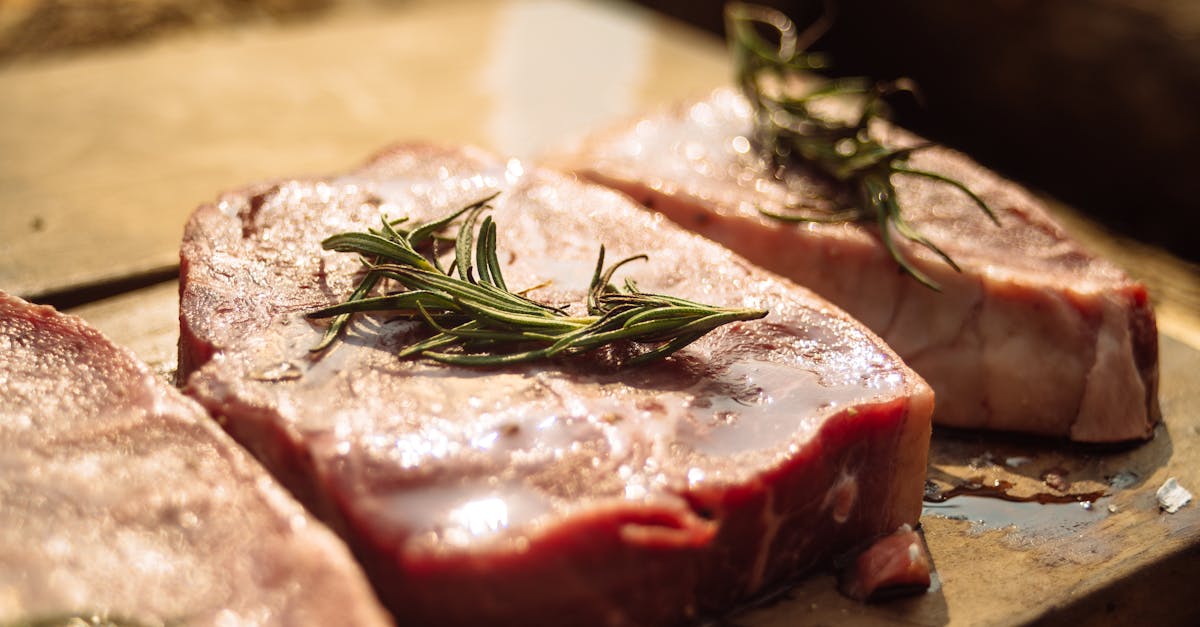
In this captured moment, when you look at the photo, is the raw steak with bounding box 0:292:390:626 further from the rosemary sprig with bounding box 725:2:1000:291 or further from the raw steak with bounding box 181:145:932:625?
the rosemary sprig with bounding box 725:2:1000:291

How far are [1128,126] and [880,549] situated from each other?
235 inches

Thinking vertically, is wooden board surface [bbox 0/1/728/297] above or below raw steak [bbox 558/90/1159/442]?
below

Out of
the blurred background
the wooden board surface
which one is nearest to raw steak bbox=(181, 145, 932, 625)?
the wooden board surface

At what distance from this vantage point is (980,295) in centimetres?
348

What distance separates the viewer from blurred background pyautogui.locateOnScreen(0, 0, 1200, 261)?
6.52 m

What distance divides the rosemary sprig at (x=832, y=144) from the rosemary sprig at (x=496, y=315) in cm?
93

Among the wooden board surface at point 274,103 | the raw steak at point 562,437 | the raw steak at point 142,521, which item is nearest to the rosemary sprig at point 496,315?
the raw steak at point 562,437

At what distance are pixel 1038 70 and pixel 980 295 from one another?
5.41 metres

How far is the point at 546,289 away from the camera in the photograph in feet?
9.92

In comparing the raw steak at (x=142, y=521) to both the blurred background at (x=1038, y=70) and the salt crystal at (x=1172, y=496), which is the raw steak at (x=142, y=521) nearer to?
the salt crystal at (x=1172, y=496)

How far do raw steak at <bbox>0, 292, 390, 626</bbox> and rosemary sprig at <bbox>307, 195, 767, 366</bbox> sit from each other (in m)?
0.43

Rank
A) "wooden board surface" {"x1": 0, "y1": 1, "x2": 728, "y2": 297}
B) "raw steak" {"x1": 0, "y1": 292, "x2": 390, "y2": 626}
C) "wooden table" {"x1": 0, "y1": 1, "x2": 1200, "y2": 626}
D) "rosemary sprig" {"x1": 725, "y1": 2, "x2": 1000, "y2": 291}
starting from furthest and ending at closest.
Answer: "wooden board surface" {"x1": 0, "y1": 1, "x2": 728, "y2": 297}
"rosemary sprig" {"x1": 725, "y1": 2, "x2": 1000, "y2": 291}
"wooden table" {"x1": 0, "y1": 1, "x2": 1200, "y2": 626}
"raw steak" {"x1": 0, "y1": 292, "x2": 390, "y2": 626}

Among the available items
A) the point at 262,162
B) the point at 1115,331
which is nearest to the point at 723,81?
the point at 262,162

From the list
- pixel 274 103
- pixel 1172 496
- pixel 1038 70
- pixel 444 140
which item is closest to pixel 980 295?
pixel 1172 496
